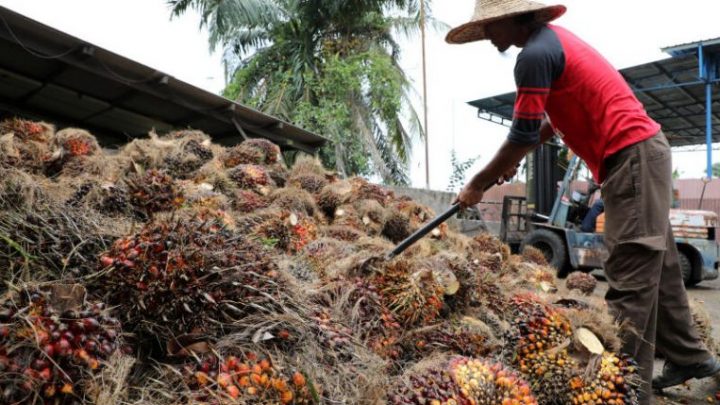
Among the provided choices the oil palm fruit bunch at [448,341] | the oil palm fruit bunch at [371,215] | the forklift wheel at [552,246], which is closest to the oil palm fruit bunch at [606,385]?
the oil palm fruit bunch at [448,341]

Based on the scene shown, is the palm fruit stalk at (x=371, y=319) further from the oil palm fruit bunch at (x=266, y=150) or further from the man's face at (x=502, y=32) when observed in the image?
the oil palm fruit bunch at (x=266, y=150)

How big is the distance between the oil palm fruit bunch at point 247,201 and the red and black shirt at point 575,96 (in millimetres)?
2619

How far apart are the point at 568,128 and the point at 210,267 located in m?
2.07

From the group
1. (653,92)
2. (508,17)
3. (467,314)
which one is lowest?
(467,314)

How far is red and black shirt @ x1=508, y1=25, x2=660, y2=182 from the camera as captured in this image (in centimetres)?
244

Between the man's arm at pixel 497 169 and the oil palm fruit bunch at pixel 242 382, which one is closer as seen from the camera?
the oil palm fruit bunch at pixel 242 382

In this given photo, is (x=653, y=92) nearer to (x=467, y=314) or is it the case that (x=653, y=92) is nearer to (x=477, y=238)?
(x=477, y=238)

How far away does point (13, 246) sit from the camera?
1.83 metres

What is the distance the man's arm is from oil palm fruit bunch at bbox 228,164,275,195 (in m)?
2.65

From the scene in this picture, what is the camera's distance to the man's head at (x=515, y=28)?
2674mm

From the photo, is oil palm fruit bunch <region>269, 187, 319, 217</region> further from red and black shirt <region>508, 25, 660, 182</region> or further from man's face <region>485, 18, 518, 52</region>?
red and black shirt <region>508, 25, 660, 182</region>

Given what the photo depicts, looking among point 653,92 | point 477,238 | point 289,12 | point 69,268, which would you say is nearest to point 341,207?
point 477,238

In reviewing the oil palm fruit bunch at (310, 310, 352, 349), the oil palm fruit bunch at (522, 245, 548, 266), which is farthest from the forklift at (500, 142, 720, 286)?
the oil palm fruit bunch at (310, 310, 352, 349)

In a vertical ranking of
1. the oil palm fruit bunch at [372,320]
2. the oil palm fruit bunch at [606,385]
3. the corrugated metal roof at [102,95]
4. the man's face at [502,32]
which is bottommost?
the oil palm fruit bunch at [606,385]
